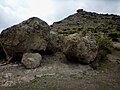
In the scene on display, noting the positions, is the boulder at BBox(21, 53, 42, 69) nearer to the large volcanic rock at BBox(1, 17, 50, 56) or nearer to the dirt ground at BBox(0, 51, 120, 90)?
the dirt ground at BBox(0, 51, 120, 90)

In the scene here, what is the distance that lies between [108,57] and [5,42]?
812cm

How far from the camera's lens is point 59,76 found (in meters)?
15.2

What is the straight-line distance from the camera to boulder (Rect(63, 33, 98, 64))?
17.7 metres

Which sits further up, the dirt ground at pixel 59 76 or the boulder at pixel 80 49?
the boulder at pixel 80 49

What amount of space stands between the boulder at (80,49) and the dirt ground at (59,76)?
49cm

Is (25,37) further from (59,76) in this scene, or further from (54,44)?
(59,76)

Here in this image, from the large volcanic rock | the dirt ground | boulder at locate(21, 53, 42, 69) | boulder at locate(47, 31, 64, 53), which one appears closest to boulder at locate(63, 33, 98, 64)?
the dirt ground

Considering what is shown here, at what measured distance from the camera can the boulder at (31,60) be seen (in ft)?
54.1

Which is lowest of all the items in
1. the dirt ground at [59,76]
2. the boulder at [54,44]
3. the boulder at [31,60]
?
the dirt ground at [59,76]

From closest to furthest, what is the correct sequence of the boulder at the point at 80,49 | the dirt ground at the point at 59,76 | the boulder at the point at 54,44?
the dirt ground at the point at 59,76 < the boulder at the point at 80,49 < the boulder at the point at 54,44

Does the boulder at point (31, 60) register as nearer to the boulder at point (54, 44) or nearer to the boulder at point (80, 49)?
the boulder at point (80, 49)

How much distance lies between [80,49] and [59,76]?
323 centimetres

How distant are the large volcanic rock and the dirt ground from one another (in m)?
1.20

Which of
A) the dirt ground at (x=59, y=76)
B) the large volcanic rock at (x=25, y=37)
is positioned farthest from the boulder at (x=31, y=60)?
the large volcanic rock at (x=25, y=37)
